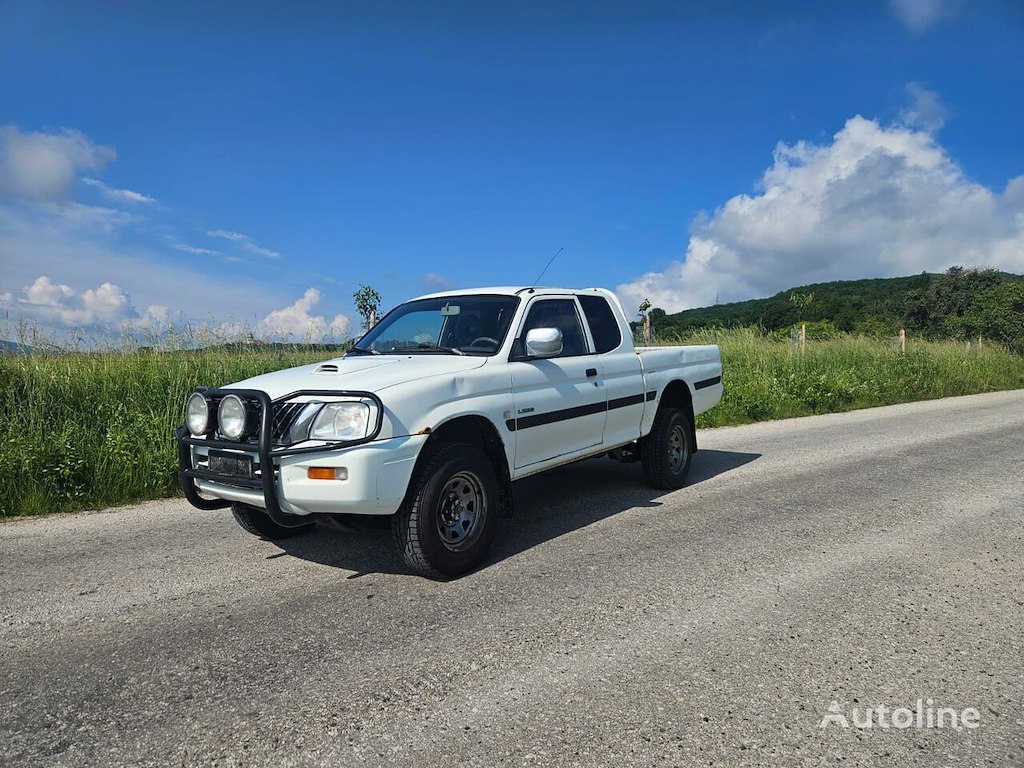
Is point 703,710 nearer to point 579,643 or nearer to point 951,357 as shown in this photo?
point 579,643

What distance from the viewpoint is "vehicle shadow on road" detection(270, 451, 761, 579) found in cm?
455

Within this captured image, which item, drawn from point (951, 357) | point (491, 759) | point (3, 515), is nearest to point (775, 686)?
point (491, 759)

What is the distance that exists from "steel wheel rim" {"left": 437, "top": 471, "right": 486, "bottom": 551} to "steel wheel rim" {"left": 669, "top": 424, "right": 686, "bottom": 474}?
2.79 m

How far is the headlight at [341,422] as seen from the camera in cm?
378

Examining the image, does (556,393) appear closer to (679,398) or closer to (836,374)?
(679,398)

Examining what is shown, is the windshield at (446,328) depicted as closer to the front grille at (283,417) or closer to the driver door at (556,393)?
the driver door at (556,393)

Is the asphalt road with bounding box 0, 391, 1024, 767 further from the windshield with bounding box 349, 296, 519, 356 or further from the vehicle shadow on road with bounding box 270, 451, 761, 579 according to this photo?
the windshield with bounding box 349, 296, 519, 356

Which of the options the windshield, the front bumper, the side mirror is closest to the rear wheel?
the front bumper

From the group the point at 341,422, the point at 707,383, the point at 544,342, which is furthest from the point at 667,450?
the point at 341,422

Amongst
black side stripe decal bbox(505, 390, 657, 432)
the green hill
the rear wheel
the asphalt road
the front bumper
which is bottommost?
the asphalt road

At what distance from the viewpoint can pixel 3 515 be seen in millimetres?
5867

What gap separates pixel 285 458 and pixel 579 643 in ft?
6.16

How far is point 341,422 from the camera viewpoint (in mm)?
3812

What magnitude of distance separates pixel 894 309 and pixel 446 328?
2066 inches
